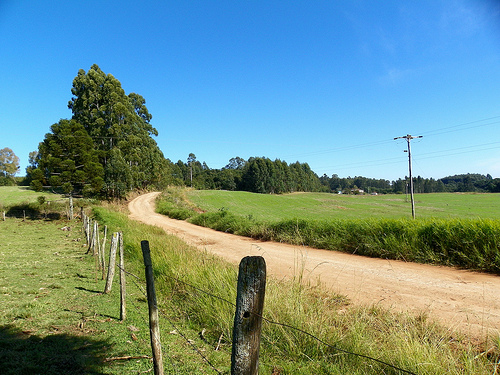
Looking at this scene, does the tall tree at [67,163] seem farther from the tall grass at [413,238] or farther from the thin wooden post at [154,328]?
the thin wooden post at [154,328]

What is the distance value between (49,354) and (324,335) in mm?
3596

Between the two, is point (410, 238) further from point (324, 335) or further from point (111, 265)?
point (111, 265)

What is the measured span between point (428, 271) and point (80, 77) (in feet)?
142

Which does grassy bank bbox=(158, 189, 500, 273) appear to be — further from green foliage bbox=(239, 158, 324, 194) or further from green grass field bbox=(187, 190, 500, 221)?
green foliage bbox=(239, 158, 324, 194)

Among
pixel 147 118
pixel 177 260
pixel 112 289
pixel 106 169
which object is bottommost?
pixel 112 289

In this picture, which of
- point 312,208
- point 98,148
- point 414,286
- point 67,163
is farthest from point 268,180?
point 414,286

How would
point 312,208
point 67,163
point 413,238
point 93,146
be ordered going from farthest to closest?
point 312,208
point 93,146
point 67,163
point 413,238

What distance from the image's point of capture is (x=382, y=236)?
408 inches

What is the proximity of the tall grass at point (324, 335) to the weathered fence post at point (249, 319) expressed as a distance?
1.03m

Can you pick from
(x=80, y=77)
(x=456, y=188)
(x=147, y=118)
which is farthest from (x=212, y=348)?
(x=456, y=188)

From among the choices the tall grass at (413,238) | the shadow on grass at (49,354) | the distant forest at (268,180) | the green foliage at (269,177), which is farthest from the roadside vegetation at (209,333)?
the green foliage at (269,177)

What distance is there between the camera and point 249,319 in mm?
1899

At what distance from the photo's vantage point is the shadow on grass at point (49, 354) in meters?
3.59

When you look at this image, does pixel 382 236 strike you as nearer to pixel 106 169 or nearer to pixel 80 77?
pixel 106 169
